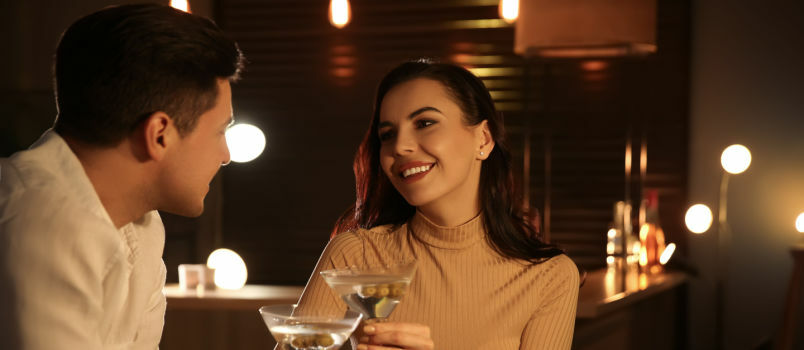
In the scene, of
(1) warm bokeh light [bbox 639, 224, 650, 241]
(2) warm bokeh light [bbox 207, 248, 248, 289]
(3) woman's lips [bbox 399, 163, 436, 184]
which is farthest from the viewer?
(1) warm bokeh light [bbox 639, 224, 650, 241]

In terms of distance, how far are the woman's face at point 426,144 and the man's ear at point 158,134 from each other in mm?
789

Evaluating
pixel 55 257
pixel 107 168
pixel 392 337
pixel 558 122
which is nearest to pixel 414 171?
pixel 392 337

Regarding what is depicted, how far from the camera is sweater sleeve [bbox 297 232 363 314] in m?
2.16

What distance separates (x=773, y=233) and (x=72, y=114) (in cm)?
540

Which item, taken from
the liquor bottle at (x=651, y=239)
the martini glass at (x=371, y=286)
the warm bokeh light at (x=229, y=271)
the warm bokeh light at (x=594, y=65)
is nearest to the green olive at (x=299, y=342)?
the martini glass at (x=371, y=286)

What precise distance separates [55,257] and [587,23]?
12.6 ft

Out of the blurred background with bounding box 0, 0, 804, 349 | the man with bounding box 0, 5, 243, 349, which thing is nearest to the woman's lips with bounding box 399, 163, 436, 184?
the man with bounding box 0, 5, 243, 349

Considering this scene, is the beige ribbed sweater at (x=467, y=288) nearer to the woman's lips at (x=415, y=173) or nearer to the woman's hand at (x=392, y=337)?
the woman's lips at (x=415, y=173)

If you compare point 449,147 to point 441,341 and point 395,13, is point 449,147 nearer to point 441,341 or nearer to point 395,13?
point 441,341

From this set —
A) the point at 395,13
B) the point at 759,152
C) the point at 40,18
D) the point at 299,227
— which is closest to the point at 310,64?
the point at 395,13

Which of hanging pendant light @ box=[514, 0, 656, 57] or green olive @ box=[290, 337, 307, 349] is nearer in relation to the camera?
green olive @ box=[290, 337, 307, 349]

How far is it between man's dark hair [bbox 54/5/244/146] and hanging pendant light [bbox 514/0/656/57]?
3.52 meters

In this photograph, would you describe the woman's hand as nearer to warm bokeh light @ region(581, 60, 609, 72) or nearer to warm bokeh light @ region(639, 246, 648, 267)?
warm bokeh light @ region(639, 246, 648, 267)

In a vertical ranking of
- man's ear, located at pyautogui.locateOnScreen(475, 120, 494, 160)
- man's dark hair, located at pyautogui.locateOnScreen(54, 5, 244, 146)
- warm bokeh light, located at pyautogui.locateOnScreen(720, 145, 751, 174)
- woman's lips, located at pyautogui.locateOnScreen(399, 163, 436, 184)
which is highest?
man's dark hair, located at pyautogui.locateOnScreen(54, 5, 244, 146)
